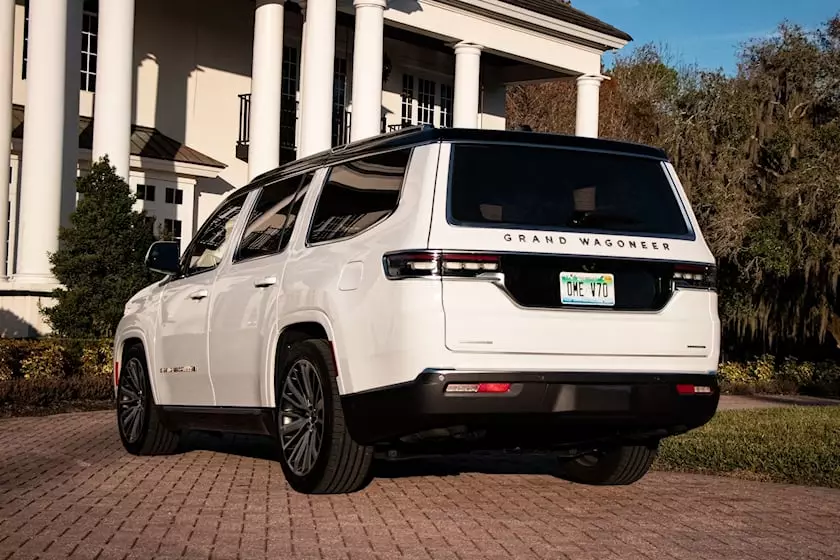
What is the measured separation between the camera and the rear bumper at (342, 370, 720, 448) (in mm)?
6344

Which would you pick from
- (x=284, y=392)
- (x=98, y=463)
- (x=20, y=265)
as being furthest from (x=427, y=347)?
(x=20, y=265)

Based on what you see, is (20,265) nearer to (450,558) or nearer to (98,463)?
(98,463)

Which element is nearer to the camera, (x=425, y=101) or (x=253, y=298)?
(x=253, y=298)

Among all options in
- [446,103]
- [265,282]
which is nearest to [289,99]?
[446,103]

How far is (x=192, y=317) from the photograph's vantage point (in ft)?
29.3

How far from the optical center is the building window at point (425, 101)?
31669 millimetres

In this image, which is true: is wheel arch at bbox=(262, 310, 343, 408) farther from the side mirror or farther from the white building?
the white building

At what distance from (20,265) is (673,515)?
14514 mm

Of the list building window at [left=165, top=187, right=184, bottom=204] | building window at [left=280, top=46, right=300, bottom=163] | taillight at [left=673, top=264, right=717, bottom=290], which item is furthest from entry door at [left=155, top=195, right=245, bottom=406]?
building window at [left=280, top=46, right=300, bottom=163]

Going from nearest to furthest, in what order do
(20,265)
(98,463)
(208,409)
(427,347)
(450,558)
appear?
(450,558) < (427,347) < (208,409) < (98,463) < (20,265)

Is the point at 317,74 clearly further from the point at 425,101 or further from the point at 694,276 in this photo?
the point at 694,276

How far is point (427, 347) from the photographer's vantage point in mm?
6293

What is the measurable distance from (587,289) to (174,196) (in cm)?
1938

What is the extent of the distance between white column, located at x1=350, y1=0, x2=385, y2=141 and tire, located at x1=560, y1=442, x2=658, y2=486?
1579 cm
